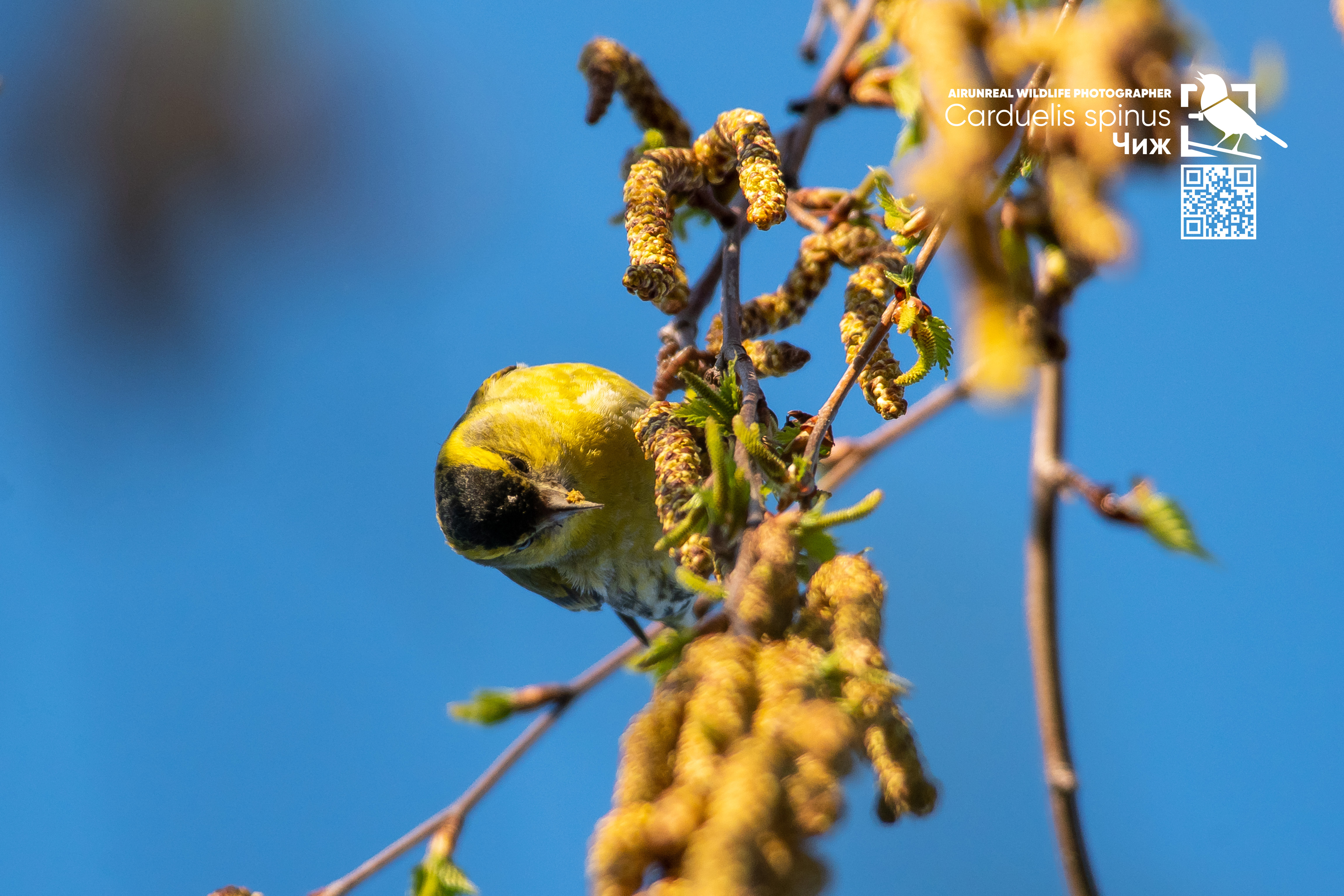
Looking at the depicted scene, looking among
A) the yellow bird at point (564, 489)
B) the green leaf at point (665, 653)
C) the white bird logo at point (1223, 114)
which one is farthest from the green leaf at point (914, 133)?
the yellow bird at point (564, 489)

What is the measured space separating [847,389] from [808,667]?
1.31ft

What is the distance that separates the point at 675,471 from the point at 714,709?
19.7 inches

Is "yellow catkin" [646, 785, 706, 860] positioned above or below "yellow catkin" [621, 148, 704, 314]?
below

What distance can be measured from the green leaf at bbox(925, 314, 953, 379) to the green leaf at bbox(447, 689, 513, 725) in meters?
0.58

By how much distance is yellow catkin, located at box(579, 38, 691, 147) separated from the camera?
1992 millimetres

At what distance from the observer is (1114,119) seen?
76 centimetres

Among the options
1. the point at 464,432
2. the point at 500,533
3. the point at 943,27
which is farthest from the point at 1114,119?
the point at 464,432

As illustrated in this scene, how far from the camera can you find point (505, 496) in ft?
8.31

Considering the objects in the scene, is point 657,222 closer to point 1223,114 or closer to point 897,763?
point 1223,114

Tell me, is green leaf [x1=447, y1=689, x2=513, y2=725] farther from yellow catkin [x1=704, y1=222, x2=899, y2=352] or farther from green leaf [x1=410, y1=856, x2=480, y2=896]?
yellow catkin [x1=704, y1=222, x2=899, y2=352]

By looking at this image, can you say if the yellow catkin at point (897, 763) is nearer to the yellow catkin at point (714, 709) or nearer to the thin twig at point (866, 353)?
the yellow catkin at point (714, 709)

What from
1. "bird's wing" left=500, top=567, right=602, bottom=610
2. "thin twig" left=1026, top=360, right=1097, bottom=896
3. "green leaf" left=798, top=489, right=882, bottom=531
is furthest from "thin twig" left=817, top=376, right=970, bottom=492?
"bird's wing" left=500, top=567, right=602, bottom=610

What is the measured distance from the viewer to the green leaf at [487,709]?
1.03 m

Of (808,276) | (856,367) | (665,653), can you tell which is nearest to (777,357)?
(808,276)
